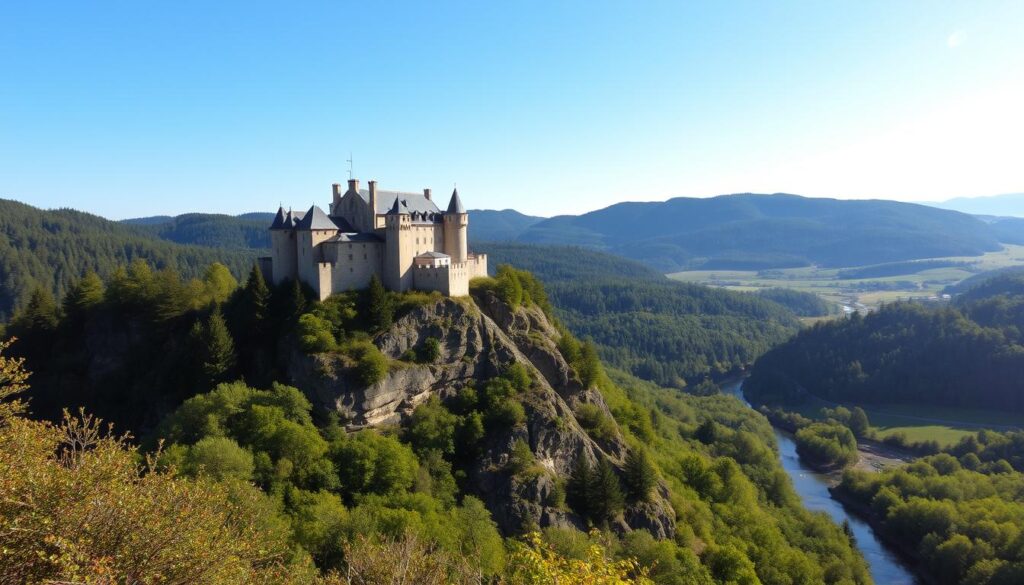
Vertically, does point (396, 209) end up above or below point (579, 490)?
above

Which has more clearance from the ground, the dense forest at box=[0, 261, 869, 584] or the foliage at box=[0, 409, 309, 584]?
the foliage at box=[0, 409, 309, 584]

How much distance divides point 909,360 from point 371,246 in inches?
5857

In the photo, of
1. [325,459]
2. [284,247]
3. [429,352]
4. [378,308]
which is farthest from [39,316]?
[429,352]

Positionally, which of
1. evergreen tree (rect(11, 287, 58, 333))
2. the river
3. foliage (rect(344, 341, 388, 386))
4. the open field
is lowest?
the river

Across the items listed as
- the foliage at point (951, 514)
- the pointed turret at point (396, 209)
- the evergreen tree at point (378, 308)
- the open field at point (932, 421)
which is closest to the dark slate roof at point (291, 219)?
the pointed turret at point (396, 209)

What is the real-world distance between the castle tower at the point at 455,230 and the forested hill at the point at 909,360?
389 ft

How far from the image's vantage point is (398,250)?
5394cm

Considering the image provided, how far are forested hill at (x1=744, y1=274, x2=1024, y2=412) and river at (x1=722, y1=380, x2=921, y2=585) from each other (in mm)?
36230

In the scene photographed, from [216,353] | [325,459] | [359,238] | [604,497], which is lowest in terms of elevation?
[604,497]

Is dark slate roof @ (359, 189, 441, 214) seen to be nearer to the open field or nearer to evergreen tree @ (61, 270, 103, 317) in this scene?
evergreen tree @ (61, 270, 103, 317)

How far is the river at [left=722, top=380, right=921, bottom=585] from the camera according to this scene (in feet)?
232

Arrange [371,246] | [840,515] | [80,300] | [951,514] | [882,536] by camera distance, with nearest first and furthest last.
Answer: [371,246] → [80,300] → [951,514] → [882,536] → [840,515]

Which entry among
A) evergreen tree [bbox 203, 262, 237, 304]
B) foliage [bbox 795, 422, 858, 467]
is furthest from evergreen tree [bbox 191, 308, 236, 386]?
foliage [bbox 795, 422, 858, 467]

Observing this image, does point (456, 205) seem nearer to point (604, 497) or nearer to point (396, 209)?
point (396, 209)
